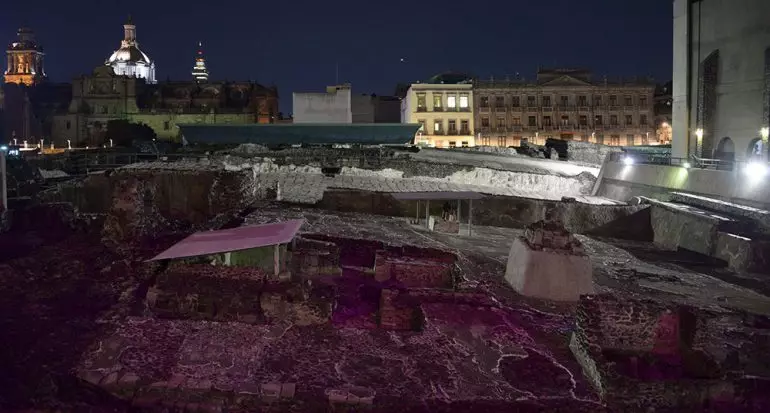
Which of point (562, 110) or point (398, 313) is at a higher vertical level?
point (562, 110)

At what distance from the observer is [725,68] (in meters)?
25.0

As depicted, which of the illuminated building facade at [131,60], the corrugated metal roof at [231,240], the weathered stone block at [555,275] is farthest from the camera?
the illuminated building facade at [131,60]

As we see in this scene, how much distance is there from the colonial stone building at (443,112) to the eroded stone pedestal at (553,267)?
37.7 meters

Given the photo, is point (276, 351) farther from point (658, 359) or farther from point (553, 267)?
point (553, 267)

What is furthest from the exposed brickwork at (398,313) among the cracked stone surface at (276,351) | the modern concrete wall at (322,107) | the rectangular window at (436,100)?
the rectangular window at (436,100)

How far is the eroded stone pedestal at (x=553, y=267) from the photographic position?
979cm

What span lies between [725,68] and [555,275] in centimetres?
2034

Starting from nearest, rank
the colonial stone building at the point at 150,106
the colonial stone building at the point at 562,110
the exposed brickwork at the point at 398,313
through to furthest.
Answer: the exposed brickwork at the point at 398,313 → the colonial stone building at the point at 562,110 → the colonial stone building at the point at 150,106

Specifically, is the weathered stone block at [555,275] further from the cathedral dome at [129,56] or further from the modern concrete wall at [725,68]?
the cathedral dome at [129,56]

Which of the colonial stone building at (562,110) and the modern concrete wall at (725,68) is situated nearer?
the modern concrete wall at (725,68)

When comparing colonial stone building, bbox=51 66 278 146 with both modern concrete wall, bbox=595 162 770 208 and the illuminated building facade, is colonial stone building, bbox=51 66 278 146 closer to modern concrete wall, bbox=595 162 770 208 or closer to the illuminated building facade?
the illuminated building facade

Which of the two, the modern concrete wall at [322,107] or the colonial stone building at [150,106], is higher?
the colonial stone building at [150,106]

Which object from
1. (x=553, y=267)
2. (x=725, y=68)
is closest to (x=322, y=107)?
(x=725, y=68)

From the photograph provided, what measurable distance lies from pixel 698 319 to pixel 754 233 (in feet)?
29.1
